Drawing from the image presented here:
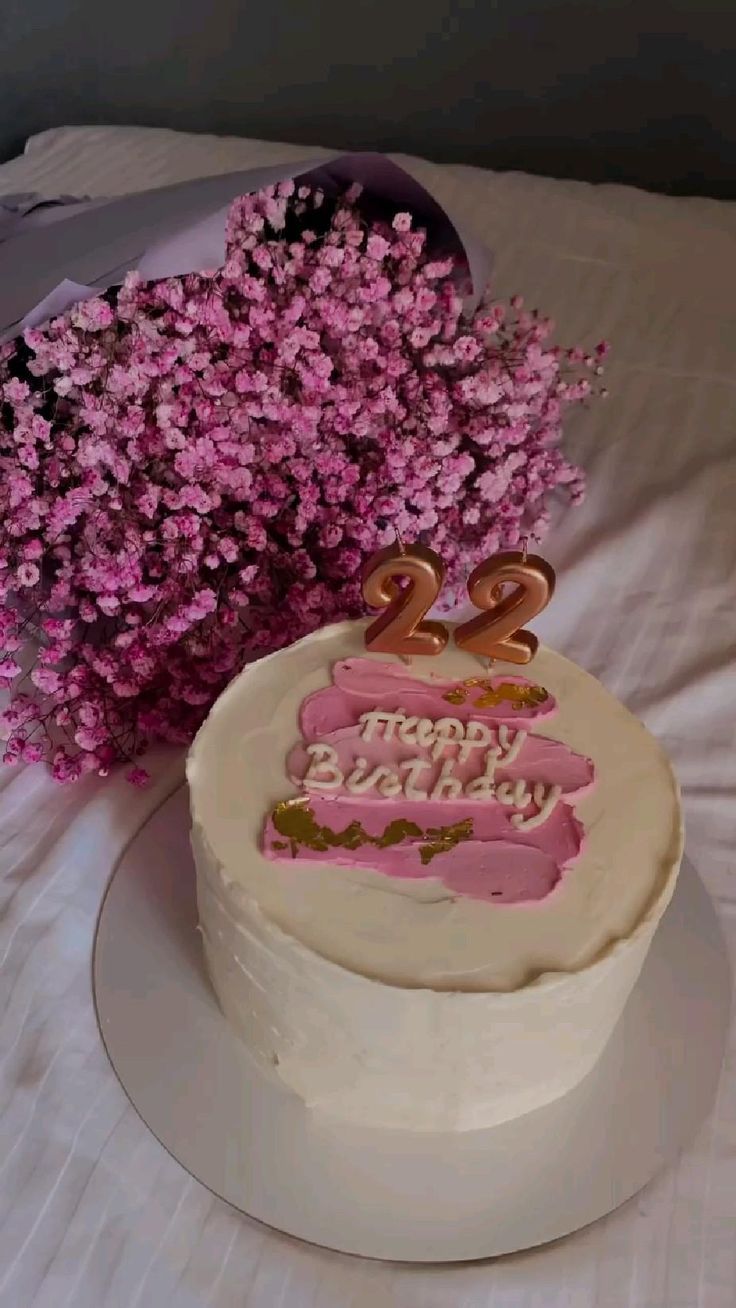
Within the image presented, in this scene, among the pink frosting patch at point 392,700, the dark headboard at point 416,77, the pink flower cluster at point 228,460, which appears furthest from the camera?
the dark headboard at point 416,77

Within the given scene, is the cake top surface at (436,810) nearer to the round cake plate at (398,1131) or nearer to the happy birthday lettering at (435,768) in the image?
the happy birthday lettering at (435,768)

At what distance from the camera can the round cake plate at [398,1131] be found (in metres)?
0.81

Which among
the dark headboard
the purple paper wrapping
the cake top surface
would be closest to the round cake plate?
the cake top surface

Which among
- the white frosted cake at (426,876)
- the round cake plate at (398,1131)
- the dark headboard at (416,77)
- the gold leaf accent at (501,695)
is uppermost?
the dark headboard at (416,77)

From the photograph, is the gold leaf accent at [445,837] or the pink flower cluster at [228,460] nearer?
the gold leaf accent at [445,837]

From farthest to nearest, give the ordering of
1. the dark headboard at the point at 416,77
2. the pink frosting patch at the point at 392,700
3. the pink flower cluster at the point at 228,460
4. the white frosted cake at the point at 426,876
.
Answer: the dark headboard at the point at 416,77 < the pink flower cluster at the point at 228,460 < the pink frosting patch at the point at 392,700 < the white frosted cake at the point at 426,876

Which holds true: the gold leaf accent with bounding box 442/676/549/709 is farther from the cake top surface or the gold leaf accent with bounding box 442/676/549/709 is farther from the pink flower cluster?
the pink flower cluster

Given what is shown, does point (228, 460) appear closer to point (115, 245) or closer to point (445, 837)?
point (115, 245)

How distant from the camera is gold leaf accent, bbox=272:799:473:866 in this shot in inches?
32.2

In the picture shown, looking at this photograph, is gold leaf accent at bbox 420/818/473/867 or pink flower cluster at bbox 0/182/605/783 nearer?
gold leaf accent at bbox 420/818/473/867

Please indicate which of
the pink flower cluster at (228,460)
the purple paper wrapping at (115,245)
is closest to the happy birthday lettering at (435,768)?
the pink flower cluster at (228,460)

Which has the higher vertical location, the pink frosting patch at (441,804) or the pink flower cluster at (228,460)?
the pink flower cluster at (228,460)

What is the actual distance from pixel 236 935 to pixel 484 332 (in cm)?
63

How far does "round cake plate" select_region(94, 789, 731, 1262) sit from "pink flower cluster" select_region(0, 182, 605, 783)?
21cm
